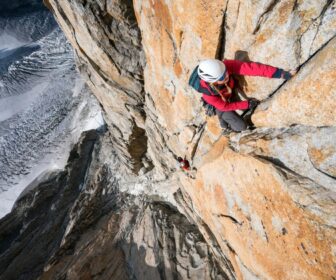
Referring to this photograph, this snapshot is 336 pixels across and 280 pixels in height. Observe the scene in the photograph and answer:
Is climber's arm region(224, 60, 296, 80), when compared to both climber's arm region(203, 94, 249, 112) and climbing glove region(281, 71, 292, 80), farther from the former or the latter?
climber's arm region(203, 94, 249, 112)

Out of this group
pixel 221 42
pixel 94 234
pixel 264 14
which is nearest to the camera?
pixel 264 14

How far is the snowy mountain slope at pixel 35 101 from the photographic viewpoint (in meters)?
37.1

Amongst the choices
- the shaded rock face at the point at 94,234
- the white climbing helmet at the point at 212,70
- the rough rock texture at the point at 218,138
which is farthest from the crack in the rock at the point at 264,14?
the shaded rock face at the point at 94,234

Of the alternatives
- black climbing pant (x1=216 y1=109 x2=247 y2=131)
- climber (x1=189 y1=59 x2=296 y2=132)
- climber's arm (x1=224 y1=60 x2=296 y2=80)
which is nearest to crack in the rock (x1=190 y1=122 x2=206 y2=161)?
climber (x1=189 y1=59 x2=296 y2=132)

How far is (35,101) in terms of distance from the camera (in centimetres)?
5028

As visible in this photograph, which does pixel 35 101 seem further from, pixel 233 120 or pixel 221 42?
pixel 233 120

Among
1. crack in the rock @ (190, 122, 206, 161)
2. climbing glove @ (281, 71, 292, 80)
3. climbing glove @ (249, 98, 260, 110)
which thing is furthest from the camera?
crack in the rock @ (190, 122, 206, 161)

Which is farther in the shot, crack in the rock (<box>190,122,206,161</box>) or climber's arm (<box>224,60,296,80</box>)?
crack in the rock (<box>190,122,206,161</box>)

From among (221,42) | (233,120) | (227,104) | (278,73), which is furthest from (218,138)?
(278,73)

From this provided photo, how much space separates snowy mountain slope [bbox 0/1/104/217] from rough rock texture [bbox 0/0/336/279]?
16146 millimetres

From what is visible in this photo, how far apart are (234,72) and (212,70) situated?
582mm

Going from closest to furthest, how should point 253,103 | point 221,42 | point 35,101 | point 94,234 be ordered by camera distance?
point 253,103
point 221,42
point 94,234
point 35,101

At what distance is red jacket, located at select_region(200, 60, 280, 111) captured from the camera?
17.3 feet

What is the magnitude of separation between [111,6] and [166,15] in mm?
3936
